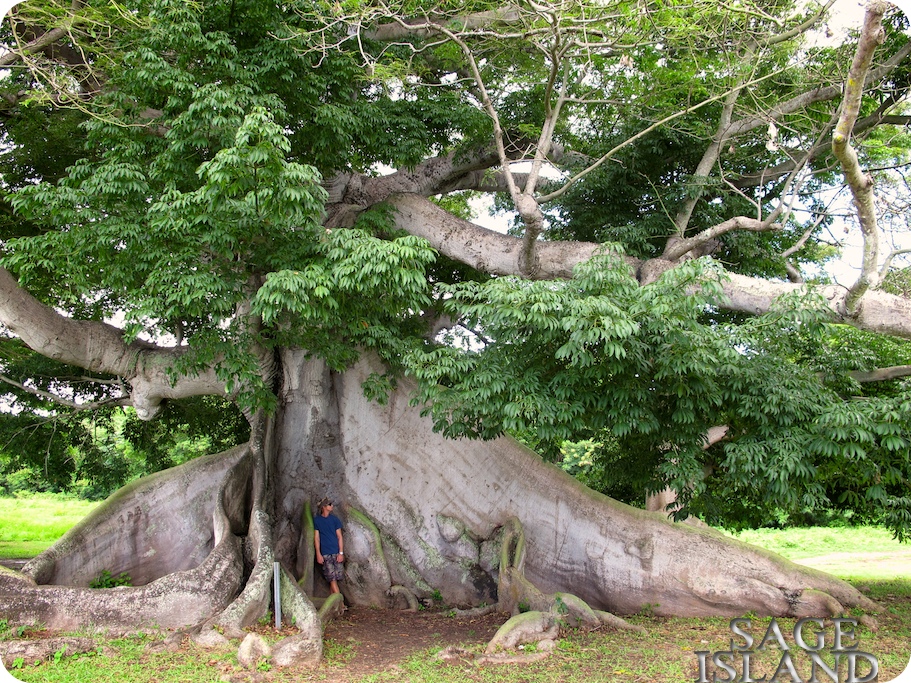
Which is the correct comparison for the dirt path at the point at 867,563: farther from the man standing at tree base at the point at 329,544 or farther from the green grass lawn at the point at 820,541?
the man standing at tree base at the point at 329,544

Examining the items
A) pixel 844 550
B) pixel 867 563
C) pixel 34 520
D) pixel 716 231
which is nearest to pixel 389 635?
pixel 716 231

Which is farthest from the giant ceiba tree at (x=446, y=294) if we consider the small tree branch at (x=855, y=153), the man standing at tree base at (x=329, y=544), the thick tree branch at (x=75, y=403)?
the thick tree branch at (x=75, y=403)

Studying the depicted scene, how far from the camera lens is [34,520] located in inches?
831

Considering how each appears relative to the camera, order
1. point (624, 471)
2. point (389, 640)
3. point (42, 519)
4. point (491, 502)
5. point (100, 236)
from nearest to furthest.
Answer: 1. point (100, 236)
2. point (389, 640)
3. point (624, 471)
4. point (491, 502)
5. point (42, 519)

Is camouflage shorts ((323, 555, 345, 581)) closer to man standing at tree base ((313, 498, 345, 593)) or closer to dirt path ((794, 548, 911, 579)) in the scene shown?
man standing at tree base ((313, 498, 345, 593))

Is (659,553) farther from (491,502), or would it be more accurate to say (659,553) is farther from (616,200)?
(616,200)

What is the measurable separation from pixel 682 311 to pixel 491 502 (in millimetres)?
3719

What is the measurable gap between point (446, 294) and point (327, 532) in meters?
3.23

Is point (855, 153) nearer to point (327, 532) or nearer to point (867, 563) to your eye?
point (327, 532)

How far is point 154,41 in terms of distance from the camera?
291 inches

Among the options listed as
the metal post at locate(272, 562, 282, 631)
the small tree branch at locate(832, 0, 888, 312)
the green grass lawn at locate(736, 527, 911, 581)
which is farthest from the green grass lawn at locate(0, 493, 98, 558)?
the green grass lawn at locate(736, 527, 911, 581)

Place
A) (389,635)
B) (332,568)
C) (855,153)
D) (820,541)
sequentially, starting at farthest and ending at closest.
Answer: (820,541)
(332,568)
(389,635)
(855,153)

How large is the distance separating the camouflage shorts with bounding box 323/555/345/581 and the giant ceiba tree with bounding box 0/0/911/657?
7.9 inches

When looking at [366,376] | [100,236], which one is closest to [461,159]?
[366,376]
